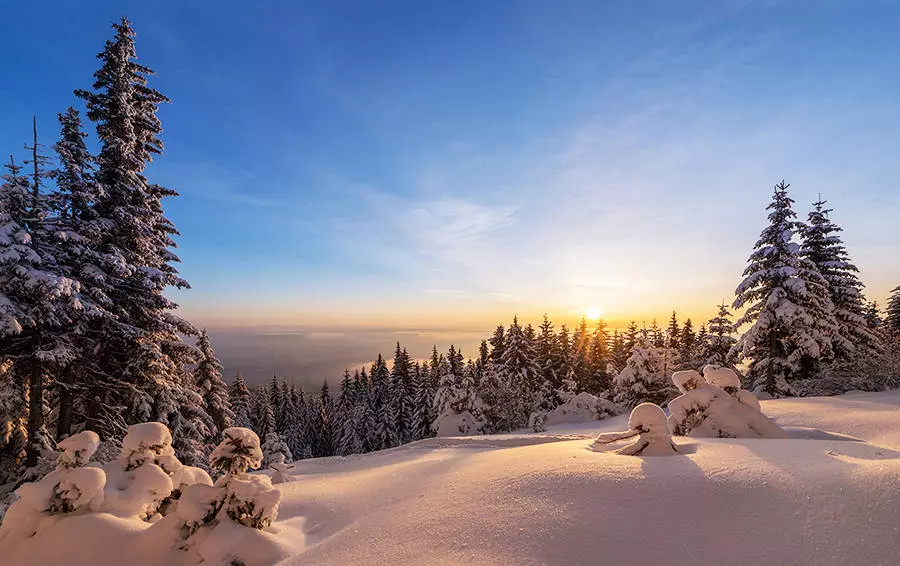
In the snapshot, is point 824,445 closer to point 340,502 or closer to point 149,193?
point 340,502

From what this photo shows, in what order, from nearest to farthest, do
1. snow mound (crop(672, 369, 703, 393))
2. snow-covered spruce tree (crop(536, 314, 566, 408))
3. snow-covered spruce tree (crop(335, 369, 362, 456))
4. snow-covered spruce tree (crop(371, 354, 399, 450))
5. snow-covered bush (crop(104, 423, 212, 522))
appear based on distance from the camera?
1. snow-covered bush (crop(104, 423, 212, 522))
2. snow mound (crop(672, 369, 703, 393))
3. snow-covered spruce tree (crop(536, 314, 566, 408))
4. snow-covered spruce tree (crop(371, 354, 399, 450))
5. snow-covered spruce tree (crop(335, 369, 362, 456))

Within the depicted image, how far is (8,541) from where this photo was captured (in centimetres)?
481

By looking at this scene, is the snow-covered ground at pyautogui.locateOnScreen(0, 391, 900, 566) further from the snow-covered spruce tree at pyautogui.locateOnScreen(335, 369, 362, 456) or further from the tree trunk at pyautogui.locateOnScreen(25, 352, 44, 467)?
the snow-covered spruce tree at pyautogui.locateOnScreen(335, 369, 362, 456)

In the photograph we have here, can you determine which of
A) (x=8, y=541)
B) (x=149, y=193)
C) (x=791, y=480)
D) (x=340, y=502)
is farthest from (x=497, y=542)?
(x=149, y=193)

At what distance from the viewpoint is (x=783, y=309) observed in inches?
723

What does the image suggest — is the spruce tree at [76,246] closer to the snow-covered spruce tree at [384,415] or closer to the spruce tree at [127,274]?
the spruce tree at [127,274]

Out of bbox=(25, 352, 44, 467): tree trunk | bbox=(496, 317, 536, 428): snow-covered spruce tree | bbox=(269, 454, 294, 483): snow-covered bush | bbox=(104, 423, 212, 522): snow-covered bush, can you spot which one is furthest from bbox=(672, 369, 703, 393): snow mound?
bbox=(496, 317, 536, 428): snow-covered spruce tree

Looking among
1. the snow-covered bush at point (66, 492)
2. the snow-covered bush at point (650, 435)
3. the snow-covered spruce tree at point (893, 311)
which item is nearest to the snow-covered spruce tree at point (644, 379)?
the snow-covered bush at point (650, 435)

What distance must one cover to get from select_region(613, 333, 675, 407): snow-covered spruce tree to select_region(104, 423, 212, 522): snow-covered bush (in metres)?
19.7

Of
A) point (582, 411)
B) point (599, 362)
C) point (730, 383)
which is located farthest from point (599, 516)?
point (599, 362)

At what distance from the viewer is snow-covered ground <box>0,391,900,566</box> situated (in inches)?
119

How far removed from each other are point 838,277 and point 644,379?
41.0ft

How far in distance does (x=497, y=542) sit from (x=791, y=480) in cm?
286

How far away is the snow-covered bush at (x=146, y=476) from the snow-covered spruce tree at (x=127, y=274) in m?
8.00
